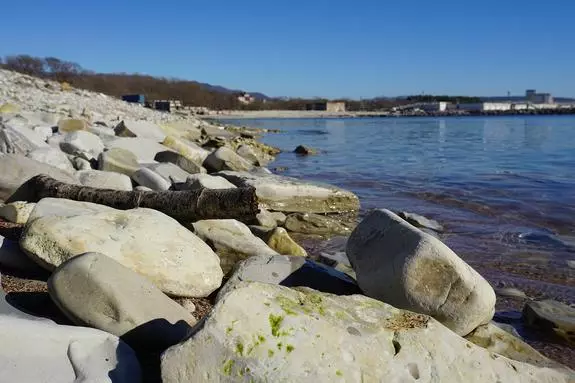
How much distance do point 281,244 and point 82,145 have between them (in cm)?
629

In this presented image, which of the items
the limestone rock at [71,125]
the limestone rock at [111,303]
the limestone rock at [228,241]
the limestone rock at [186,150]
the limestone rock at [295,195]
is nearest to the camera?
the limestone rock at [111,303]

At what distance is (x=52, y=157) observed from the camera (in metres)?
9.00

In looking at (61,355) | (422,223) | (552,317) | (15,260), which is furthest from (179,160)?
(61,355)

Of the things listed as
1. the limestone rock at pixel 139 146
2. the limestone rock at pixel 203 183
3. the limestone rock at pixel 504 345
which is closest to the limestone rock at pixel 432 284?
the limestone rock at pixel 504 345

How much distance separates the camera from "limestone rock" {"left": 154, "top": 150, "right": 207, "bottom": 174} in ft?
39.0

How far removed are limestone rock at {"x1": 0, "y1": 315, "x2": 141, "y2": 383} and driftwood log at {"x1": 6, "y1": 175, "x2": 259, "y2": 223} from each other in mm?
2870

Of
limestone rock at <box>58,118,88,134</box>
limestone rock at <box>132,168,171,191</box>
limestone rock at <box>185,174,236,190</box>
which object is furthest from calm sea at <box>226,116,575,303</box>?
limestone rock at <box>58,118,88,134</box>

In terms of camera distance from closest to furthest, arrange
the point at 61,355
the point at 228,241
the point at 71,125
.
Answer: the point at 61,355 < the point at 228,241 < the point at 71,125

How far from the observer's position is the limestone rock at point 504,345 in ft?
13.4

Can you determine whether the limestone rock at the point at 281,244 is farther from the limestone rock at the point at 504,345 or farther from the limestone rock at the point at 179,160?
the limestone rock at the point at 179,160

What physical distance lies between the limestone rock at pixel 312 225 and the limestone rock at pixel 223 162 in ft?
16.5

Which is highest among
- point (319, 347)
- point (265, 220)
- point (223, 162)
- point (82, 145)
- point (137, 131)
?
point (137, 131)

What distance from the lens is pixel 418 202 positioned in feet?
40.0

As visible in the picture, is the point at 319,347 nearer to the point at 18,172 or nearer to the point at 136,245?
the point at 136,245
